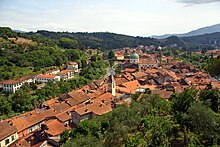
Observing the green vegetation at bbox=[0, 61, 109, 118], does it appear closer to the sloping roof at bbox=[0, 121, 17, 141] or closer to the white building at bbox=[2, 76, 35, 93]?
the white building at bbox=[2, 76, 35, 93]

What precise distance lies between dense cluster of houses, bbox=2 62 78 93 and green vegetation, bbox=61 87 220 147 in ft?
112

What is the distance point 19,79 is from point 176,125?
44821mm

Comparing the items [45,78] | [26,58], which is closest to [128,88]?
[45,78]

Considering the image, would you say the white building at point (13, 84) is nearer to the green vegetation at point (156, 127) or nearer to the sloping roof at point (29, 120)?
the sloping roof at point (29, 120)

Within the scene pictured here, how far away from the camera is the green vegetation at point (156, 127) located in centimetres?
1681

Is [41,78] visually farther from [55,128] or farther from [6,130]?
[55,128]

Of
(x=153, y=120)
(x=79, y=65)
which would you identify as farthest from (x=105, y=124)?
(x=79, y=65)

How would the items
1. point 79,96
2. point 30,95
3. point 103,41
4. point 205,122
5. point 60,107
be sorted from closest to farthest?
point 205,122 < point 60,107 < point 79,96 < point 30,95 < point 103,41

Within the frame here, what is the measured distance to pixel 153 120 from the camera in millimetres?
19047

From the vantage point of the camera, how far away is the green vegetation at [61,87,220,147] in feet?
55.2

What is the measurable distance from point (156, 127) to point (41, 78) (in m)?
46.7

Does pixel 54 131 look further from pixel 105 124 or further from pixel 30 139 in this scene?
pixel 105 124

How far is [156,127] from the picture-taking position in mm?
17438

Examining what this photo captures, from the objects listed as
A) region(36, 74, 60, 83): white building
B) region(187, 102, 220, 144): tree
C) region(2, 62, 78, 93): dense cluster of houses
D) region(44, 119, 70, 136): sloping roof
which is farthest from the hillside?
region(187, 102, 220, 144): tree
